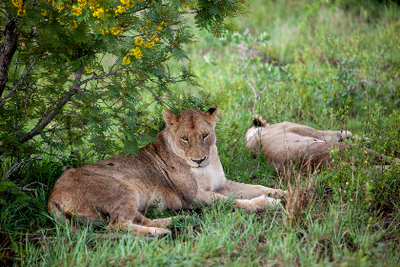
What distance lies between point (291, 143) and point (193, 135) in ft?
6.83

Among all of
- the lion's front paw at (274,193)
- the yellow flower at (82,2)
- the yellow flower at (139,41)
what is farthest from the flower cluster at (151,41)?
the lion's front paw at (274,193)

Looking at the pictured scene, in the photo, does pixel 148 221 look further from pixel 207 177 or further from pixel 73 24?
pixel 73 24

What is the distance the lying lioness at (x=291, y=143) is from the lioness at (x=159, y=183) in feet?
3.25

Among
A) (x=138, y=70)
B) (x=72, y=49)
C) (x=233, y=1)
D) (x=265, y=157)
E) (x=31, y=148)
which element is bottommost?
(x=265, y=157)

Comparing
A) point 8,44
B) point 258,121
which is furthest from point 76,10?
point 258,121

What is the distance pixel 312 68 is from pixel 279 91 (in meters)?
1.54

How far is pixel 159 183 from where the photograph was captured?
4754mm

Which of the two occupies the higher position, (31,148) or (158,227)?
(31,148)

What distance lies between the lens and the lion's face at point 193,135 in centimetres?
460

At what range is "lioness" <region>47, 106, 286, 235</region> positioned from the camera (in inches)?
158

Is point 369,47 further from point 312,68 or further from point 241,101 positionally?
point 241,101

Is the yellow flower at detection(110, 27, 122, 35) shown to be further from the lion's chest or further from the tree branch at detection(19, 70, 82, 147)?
the lion's chest

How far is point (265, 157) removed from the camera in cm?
611

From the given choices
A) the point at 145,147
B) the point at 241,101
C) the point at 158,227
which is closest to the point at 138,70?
the point at 145,147
